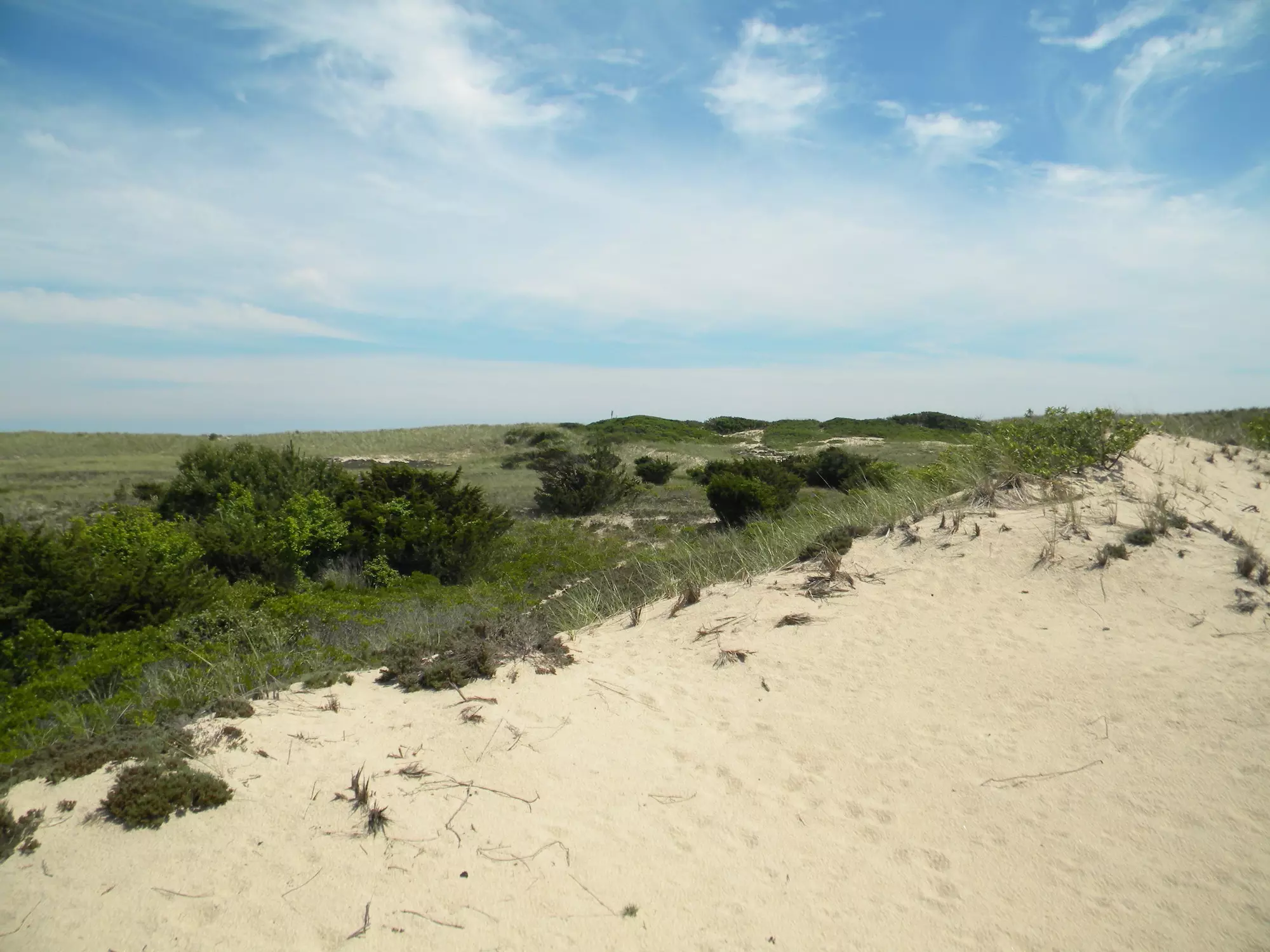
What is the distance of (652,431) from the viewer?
43.6 m

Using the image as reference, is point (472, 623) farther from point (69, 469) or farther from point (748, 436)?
point (748, 436)

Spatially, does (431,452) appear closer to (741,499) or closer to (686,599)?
(741,499)

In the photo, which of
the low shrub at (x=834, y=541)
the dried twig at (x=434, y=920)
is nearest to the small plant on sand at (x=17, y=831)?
the dried twig at (x=434, y=920)

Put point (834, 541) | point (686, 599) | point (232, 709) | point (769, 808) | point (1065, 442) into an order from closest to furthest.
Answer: point (769, 808) → point (232, 709) → point (686, 599) → point (834, 541) → point (1065, 442)

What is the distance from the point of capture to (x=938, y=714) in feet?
16.4

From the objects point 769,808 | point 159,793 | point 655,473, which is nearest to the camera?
point 159,793

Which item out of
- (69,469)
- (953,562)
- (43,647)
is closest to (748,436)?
(69,469)

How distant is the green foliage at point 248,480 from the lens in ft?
43.4

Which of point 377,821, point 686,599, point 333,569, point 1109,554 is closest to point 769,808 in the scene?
point 377,821

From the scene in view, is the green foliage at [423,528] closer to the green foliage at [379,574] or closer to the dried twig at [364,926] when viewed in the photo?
the green foliage at [379,574]

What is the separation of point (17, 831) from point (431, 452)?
115ft

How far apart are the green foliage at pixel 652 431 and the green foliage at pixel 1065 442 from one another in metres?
26.5

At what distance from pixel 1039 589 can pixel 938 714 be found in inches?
96.0

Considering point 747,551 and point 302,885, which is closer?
point 302,885
